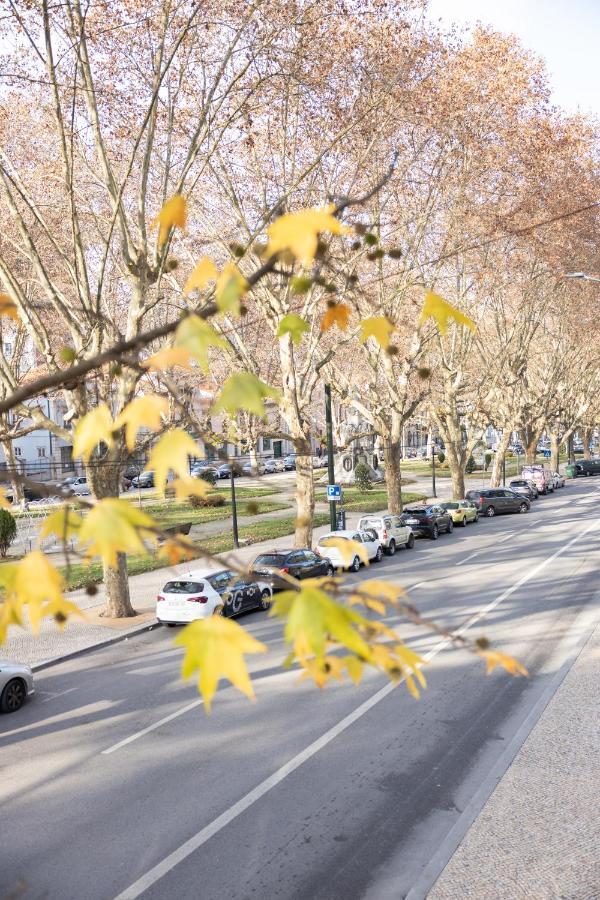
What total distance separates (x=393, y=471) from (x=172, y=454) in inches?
1269

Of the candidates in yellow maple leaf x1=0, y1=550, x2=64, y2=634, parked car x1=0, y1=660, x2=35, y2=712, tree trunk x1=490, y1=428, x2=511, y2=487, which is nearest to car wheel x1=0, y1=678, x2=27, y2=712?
parked car x1=0, y1=660, x2=35, y2=712

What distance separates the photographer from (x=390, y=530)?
2941cm

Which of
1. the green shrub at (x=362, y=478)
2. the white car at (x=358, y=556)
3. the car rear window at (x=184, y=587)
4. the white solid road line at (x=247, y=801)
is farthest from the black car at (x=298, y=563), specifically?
the green shrub at (x=362, y=478)

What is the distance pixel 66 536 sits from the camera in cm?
220

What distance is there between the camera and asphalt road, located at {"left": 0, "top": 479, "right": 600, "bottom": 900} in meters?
7.65

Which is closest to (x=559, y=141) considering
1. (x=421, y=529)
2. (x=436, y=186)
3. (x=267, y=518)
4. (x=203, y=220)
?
(x=436, y=186)

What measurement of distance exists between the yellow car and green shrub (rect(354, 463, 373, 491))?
1488cm

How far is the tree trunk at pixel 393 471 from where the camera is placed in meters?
33.1

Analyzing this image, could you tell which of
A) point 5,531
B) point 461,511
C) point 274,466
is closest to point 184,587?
point 5,531

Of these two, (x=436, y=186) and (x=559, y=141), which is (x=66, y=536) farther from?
(x=559, y=141)

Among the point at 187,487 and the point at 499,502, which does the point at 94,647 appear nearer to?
the point at 187,487

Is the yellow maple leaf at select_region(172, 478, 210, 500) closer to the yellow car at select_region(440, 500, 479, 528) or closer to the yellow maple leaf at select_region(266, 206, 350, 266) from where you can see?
the yellow maple leaf at select_region(266, 206, 350, 266)

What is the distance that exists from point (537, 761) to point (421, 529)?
23.7 metres

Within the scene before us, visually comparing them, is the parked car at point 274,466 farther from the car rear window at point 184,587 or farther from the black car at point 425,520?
the car rear window at point 184,587
